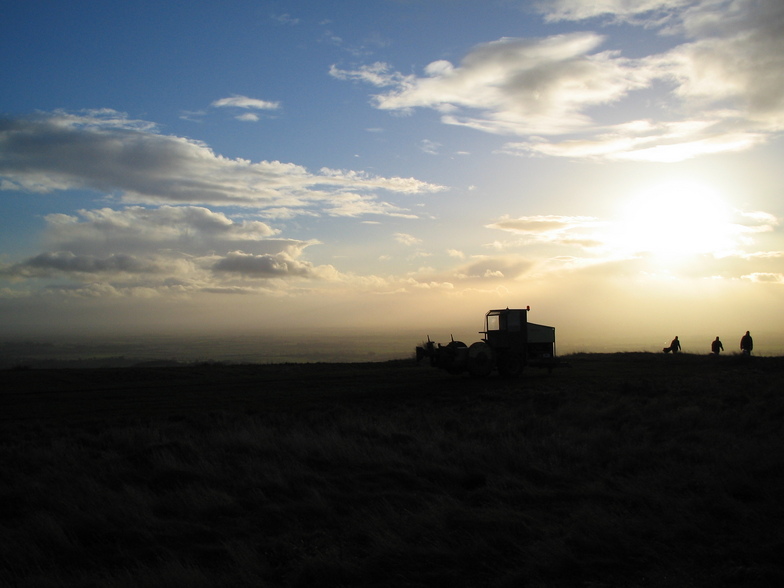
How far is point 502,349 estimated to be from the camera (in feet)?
98.0

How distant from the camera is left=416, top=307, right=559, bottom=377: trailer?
2878 centimetres

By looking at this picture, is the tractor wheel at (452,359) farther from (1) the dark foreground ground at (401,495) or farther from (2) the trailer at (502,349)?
(1) the dark foreground ground at (401,495)

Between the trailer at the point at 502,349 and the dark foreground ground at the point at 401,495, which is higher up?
the trailer at the point at 502,349

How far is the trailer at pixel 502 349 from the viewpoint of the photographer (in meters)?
28.8

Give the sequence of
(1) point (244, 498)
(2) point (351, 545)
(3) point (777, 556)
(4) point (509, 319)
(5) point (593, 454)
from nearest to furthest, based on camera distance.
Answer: (3) point (777, 556), (2) point (351, 545), (1) point (244, 498), (5) point (593, 454), (4) point (509, 319)

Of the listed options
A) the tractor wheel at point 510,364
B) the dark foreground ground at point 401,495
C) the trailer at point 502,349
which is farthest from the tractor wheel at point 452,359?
the dark foreground ground at point 401,495

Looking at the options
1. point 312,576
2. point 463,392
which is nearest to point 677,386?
point 463,392

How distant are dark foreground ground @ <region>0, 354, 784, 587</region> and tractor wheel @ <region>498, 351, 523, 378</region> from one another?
32.8ft

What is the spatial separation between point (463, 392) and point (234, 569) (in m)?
18.2

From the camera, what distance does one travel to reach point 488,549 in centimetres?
663

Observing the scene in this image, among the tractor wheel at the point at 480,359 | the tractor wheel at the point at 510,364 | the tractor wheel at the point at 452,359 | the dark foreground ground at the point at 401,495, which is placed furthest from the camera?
the tractor wheel at the point at 510,364

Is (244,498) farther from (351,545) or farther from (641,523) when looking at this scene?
(641,523)

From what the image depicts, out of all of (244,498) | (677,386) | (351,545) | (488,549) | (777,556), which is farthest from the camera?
(677,386)

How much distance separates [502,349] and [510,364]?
87 centimetres
